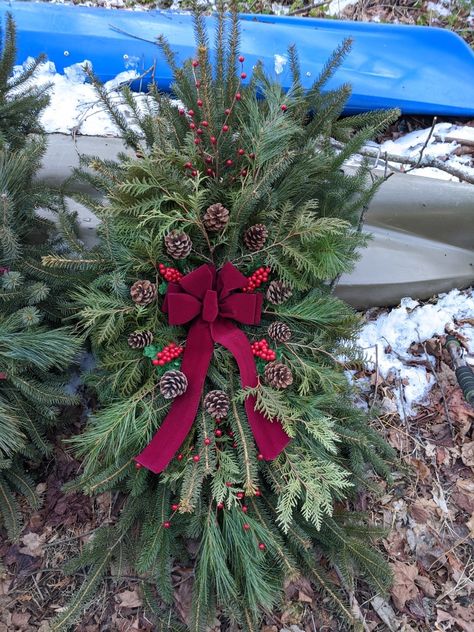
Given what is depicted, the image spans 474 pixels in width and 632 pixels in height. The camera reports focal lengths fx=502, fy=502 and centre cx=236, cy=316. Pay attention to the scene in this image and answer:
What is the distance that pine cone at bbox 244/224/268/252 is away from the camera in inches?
63.4

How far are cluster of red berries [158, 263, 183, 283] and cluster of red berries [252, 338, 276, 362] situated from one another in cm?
33

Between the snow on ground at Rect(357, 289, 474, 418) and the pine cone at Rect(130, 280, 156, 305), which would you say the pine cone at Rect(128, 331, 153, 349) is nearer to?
the pine cone at Rect(130, 280, 156, 305)

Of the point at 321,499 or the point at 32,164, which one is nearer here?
the point at 321,499

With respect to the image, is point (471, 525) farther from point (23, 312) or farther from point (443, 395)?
point (23, 312)

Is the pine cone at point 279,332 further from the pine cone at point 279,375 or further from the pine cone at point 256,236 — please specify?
the pine cone at point 256,236

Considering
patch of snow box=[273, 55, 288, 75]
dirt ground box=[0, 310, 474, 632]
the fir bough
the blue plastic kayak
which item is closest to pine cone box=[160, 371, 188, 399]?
dirt ground box=[0, 310, 474, 632]

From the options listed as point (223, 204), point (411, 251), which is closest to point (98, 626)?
point (223, 204)

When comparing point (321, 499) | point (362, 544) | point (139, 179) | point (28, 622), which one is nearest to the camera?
point (321, 499)

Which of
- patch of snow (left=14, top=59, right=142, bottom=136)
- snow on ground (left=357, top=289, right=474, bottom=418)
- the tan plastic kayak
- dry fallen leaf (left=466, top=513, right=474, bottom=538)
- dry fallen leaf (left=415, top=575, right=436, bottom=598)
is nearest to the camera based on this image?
dry fallen leaf (left=415, top=575, right=436, bottom=598)

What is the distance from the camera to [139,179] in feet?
5.26

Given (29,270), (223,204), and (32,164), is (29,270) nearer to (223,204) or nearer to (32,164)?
(32,164)

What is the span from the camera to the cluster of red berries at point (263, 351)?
1585 millimetres

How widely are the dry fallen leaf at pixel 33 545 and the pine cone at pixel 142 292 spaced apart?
113cm

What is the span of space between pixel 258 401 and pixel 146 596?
86cm
